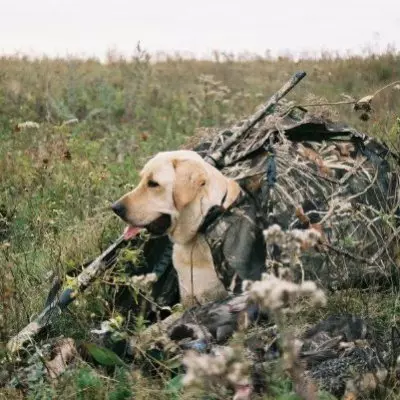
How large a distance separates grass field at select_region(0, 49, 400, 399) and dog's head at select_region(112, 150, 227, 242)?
42 centimetres

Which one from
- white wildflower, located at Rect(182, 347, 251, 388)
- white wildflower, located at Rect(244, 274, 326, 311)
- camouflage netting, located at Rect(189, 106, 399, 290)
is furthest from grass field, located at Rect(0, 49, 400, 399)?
white wildflower, located at Rect(244, 274, 326, 311)

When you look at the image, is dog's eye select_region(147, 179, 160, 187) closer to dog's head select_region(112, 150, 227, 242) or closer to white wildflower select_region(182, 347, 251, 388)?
dog's head select_region(112, 150, 227, 242)

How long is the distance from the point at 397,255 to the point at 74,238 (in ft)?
7.29

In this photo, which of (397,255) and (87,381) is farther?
(397,255)

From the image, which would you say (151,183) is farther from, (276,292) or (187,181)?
(276,292)

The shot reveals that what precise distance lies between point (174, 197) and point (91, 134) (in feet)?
19.0

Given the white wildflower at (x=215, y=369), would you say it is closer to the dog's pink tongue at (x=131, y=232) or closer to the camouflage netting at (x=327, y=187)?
the camouflage netting at (x=327, y=187)

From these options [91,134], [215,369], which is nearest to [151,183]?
[215,369]

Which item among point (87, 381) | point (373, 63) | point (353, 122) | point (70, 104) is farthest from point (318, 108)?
point (373, 63)

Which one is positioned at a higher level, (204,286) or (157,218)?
(157,218)

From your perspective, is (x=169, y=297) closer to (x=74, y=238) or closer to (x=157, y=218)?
(x=157, y=218)

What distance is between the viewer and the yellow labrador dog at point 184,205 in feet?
14.7

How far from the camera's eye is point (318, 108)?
5.71 metres

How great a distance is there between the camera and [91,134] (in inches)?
399
